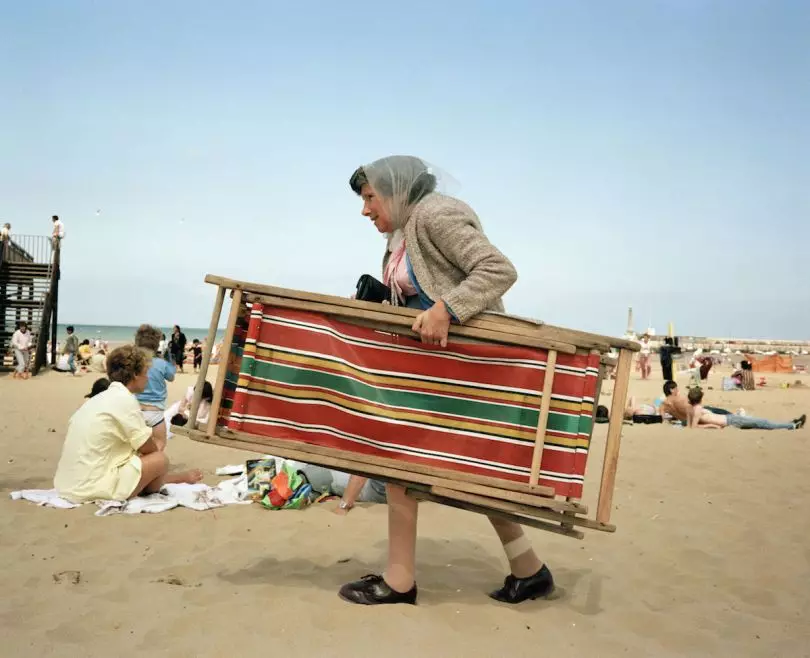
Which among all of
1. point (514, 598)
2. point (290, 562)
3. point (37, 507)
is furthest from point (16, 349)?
point (514, 598)

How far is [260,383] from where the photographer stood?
343 cm

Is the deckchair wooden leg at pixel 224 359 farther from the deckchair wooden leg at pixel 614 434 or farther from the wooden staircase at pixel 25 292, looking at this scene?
the wooden staircase at pixel 25 292

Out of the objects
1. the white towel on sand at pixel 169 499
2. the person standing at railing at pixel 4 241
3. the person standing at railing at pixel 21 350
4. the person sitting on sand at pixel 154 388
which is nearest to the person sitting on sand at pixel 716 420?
the white towel on sand at pixel 169 499

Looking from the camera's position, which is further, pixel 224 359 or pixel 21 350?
pixel 21 350

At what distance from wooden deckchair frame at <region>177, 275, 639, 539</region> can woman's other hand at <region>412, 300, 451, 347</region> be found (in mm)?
57

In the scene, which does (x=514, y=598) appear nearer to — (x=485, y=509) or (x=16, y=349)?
(x=485, y=509)

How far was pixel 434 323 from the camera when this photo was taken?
126 inches

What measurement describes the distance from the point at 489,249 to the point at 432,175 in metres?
0.54

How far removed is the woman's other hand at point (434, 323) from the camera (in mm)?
3201

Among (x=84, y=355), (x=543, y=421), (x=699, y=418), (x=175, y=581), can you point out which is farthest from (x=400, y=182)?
(x=84, y=355)

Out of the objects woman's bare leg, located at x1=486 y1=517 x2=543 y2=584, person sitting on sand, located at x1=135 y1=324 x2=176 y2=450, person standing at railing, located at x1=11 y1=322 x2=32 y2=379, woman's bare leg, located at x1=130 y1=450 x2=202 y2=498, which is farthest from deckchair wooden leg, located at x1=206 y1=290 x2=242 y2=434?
person standing at railing, located at x1=11 y1=322 x2=32 y2=379

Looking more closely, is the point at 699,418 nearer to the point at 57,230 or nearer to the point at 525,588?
the point at 525,588

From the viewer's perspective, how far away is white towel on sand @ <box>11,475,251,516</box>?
18.2ft

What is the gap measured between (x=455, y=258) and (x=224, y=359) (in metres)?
1.19
